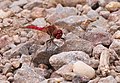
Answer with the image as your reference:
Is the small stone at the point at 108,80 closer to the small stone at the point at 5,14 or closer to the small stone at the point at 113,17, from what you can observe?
the small stone at the point at 113,17

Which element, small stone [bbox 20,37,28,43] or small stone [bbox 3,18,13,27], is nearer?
small stone [bbox 20,37,28,43]

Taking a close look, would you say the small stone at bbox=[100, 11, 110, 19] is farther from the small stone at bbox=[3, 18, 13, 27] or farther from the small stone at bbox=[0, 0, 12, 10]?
the small stone at bbox=[0, 0, 12, 10]

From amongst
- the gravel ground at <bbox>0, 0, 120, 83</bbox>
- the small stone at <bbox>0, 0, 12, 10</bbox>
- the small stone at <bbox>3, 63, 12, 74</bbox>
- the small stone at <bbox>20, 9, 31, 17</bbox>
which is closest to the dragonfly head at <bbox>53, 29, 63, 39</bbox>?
the gravel ground at <bbox>0, 0, 120, 83</bbox>

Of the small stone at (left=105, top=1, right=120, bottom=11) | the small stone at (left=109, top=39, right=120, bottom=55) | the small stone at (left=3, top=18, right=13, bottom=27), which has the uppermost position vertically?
the small stone at (left=109, top=39, right=120, bottom=55)

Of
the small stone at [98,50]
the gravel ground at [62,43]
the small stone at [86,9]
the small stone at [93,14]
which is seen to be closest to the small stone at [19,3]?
the gravel ground at [62,43]

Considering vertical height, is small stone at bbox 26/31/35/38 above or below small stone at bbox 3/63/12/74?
below

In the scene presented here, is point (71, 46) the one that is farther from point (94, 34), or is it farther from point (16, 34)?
point (16, 34)

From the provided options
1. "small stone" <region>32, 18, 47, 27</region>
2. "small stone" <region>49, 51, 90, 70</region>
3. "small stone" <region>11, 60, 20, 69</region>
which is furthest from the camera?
"small stone" <region>32, 18, 47, 27</region>

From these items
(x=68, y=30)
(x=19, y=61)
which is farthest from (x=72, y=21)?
(x=19, y=61)

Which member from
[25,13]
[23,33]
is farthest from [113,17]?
[25,13]
